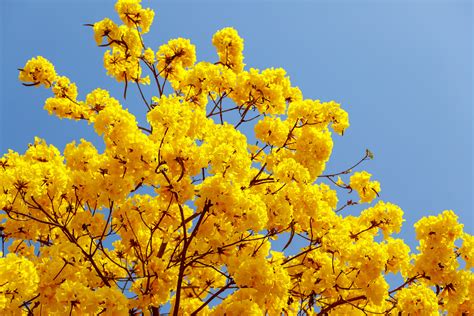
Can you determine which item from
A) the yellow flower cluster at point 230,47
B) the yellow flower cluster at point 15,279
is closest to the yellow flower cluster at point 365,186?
the yellow flower cluster at point 230,47

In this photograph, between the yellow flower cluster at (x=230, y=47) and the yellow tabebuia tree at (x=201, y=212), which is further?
the yellow flower cluster at (x=230, y=47)

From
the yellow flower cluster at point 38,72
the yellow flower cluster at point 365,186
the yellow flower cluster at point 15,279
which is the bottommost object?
the yellow flower cluster at point 15,279

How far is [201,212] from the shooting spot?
211 inches

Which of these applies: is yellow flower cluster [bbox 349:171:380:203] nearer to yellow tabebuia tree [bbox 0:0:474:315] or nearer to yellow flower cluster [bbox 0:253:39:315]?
yellow tabebuia tree [bbox 0:0:474:315]

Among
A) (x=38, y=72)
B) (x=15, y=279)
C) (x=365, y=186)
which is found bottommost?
(x=15, y=279)

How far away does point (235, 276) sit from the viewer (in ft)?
18.1

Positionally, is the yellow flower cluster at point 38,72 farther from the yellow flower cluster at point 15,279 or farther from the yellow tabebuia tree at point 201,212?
the yellow flower cluster at point 15,279

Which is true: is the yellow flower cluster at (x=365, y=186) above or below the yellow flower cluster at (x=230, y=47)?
below

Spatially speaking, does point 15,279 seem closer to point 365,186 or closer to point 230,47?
point 230,47

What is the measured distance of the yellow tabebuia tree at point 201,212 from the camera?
524 cm

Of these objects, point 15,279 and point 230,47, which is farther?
point 230,47

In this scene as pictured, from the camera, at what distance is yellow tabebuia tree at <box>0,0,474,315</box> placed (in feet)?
17.2

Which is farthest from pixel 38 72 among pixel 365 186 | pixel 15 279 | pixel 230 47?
pixel 365 186

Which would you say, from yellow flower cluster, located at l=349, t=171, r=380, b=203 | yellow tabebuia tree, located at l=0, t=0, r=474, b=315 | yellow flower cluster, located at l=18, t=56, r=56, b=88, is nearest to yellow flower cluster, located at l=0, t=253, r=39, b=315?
yellow tabebuia tree, located at l=0, t=0, r=474, b=315
